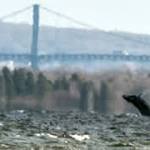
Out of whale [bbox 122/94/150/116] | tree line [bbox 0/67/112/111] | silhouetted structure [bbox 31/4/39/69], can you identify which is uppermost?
silhouetted structure [bbox 31/4/39/69]

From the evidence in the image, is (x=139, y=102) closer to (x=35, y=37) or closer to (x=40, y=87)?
(x=40, y=87)

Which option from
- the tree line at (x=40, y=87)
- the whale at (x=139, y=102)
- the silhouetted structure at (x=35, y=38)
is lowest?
the whale at (x=139, y=102)

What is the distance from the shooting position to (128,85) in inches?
2783

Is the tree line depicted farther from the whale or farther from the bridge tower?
the whale

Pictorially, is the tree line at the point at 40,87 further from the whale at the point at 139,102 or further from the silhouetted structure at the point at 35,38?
the whale at the point at 139,102

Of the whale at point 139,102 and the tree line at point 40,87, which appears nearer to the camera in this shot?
the whale at point 139,102

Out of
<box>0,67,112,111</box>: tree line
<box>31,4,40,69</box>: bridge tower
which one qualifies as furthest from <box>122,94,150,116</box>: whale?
<box>31,4,40,69</box>: bridge tower

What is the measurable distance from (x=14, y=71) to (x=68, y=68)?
476 centimetres

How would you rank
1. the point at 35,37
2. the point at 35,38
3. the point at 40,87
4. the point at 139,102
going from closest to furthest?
1. the point at 139,102
2. the point at 40,87
3. the point at 35,38
4. the point at 35,37

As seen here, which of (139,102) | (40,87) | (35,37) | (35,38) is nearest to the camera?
(139,102)

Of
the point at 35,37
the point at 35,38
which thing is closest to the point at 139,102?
the point at 35,38

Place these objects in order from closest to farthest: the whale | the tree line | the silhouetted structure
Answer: the whale, the tree line, the silhouetted structure

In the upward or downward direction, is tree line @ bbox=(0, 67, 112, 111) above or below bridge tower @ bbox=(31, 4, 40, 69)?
below

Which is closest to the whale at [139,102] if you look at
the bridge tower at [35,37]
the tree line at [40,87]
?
the tree line at [40,87]
